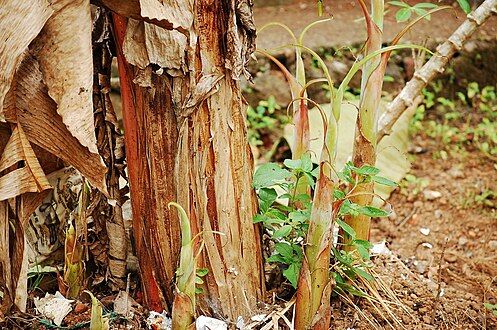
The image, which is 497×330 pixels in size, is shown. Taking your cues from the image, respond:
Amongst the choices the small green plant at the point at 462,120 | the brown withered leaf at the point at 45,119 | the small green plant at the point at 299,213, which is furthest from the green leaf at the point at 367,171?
the small green plant at the point at 462,120

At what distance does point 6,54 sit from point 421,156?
2296mm

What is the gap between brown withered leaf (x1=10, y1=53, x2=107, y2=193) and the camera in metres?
1.10

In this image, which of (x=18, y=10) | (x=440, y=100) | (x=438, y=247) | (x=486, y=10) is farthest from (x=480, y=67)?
(x=18, y=10)

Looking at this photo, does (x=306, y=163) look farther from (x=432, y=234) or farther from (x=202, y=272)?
(x=432, y=234)

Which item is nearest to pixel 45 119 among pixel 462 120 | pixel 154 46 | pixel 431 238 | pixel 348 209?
pixel 154 46

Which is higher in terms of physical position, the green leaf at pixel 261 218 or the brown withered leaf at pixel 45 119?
the brown withered leaf at pixel 45 119

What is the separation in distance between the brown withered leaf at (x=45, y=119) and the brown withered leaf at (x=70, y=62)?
6cm

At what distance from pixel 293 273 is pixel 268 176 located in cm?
20

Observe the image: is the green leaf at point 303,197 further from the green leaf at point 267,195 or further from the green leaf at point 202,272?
the green leaf at point 202,272

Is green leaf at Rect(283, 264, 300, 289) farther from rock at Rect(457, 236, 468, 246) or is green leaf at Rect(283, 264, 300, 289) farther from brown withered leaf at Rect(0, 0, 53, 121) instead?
rock at Rect(457, 236, 468, 246)

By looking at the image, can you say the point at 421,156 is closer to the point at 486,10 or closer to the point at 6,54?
the point at 486,10

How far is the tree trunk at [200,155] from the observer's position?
1.12 meters

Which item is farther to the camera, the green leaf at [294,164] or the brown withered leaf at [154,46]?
the green leaf at [294,164]

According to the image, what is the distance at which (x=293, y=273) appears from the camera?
126 centimetres
